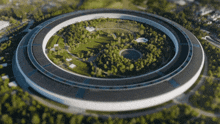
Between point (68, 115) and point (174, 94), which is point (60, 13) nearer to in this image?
point (68, 115)

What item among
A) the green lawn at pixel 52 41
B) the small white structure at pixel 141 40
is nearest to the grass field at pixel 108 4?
the green lawn at pixel 52 41

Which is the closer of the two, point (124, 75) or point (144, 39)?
point (124, 75)

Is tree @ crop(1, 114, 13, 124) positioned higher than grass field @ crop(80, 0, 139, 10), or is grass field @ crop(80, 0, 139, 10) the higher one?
grass field @ crop(80, 0, 139, 10)

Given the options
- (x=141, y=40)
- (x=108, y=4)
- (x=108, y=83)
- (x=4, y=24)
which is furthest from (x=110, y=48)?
(x=4, y=24)

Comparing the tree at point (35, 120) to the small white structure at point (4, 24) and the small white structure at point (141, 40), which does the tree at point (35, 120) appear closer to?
the small white structure at point (141, 40)

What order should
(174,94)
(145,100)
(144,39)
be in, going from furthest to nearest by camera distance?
(144,39)
(174,94)
(145,100)

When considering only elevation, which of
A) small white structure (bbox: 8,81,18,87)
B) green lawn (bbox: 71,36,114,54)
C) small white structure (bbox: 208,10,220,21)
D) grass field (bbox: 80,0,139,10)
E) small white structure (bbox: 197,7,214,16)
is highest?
small white structure (bbox: 197,7,214,16)

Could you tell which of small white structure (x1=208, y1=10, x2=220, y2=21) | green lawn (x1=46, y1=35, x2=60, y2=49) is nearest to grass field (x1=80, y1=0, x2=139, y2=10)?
green lawn (x1=46, y1=35, x2=60, y2=49)

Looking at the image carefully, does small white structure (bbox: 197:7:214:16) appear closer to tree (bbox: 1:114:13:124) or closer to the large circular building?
the large circular building

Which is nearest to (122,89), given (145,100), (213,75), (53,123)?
(145,100)
